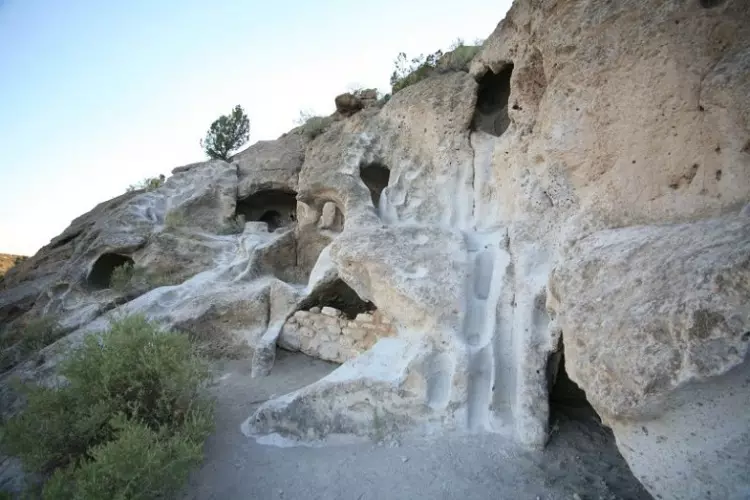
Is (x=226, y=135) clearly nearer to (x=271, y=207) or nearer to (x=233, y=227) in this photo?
(x=271, y=207)

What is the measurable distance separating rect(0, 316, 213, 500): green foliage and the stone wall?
192cm

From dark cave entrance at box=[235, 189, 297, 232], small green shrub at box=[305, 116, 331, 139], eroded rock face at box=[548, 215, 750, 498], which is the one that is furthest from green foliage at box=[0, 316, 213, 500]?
dark cave entrance at box=[235, 189, 297, 232]

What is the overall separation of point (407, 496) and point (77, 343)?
17.0ft

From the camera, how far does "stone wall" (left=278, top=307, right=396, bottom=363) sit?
5.21 metres

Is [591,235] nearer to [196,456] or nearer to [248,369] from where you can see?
[196,456]

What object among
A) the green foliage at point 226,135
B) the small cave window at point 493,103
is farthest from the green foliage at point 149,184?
the small cave window at point 493,103

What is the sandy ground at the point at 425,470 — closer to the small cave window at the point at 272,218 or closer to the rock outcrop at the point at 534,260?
the rock outcrop at the point at 534,260

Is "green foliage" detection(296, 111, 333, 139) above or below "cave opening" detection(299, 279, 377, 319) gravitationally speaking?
above

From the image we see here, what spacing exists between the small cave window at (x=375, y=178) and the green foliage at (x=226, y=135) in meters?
6.73

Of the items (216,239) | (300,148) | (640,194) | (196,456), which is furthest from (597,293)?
(300,148)

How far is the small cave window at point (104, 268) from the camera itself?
7.98 m

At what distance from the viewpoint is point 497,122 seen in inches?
229

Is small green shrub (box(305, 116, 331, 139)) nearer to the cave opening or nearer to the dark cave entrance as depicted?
the dark cave entrance

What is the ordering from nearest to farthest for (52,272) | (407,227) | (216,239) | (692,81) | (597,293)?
(597,293), (692,81), (407,227), (216,239), (52,272)
